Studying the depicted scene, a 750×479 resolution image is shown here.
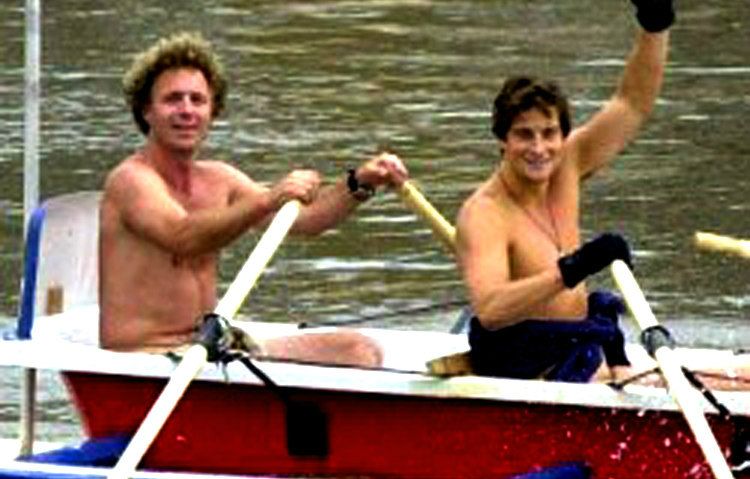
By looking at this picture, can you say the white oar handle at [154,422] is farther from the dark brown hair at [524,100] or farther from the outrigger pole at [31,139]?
the dark brown hair at [524,100]

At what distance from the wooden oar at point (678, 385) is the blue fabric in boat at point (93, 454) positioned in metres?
1.76

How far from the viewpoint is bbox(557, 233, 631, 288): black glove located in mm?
8914

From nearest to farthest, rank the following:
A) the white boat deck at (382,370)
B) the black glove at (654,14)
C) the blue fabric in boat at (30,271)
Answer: the white boat deck at (382,370), the black glove at (654,14), the blue fabric in boat at (30,271)

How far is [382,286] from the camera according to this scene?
14.2 metres

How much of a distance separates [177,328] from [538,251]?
1285 mm

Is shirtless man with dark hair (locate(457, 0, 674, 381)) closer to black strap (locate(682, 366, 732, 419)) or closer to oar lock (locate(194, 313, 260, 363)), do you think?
black strap (locate(682, 366, 732, 419))

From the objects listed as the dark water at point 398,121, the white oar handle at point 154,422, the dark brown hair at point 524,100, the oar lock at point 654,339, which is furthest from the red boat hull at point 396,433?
the dark water at point 398,121

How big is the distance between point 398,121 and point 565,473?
997 centimetres

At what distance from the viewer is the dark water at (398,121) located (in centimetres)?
1423

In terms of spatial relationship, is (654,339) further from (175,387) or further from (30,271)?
(30,271)

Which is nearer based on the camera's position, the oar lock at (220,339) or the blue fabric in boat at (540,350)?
the oar lock at (220,339)

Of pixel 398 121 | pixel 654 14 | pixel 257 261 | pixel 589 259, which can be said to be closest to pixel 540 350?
pixel 589 259

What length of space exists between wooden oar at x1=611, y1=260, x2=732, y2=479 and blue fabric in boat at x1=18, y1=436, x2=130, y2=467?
176cm

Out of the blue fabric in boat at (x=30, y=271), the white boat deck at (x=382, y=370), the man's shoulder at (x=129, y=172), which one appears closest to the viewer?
the white boat deck at (x=382, y=370)
